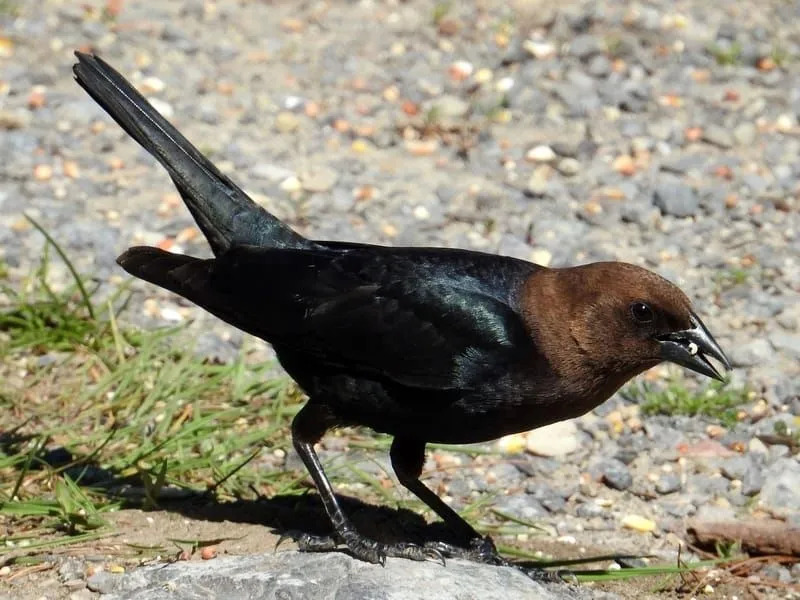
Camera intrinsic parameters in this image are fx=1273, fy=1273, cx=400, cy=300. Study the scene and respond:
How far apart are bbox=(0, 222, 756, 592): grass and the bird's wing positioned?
63cm

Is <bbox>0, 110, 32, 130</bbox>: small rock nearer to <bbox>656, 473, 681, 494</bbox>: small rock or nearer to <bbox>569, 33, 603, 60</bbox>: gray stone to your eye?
<bbox>569, 33, 603, 60</bbox>: gray stone

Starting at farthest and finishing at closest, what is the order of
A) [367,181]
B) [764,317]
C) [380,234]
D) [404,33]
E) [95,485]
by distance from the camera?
[404,33], [367,181], [380,234], [764,317], [95,485]

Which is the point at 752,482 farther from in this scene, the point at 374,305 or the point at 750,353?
the point at 374,305

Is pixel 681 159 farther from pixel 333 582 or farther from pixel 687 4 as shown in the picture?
pixel 333 582

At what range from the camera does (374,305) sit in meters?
4.29

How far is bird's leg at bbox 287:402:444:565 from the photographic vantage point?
4.09 metres

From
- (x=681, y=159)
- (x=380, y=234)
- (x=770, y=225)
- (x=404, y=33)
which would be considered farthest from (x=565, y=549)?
(x=404, y=33)

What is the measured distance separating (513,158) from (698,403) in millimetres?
2313

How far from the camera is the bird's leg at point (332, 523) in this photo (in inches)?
161

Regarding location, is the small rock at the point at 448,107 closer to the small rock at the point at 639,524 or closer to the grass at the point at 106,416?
the grass at the point at 106,416

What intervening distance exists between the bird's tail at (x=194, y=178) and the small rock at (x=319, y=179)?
7.02 ft

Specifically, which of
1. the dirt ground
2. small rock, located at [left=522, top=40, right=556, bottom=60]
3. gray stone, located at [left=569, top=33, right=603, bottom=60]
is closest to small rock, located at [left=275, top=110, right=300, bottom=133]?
small rock, located at [left=522, top=40, right=556, bottom=60]

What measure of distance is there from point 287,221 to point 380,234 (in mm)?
488

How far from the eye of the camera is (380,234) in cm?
661
